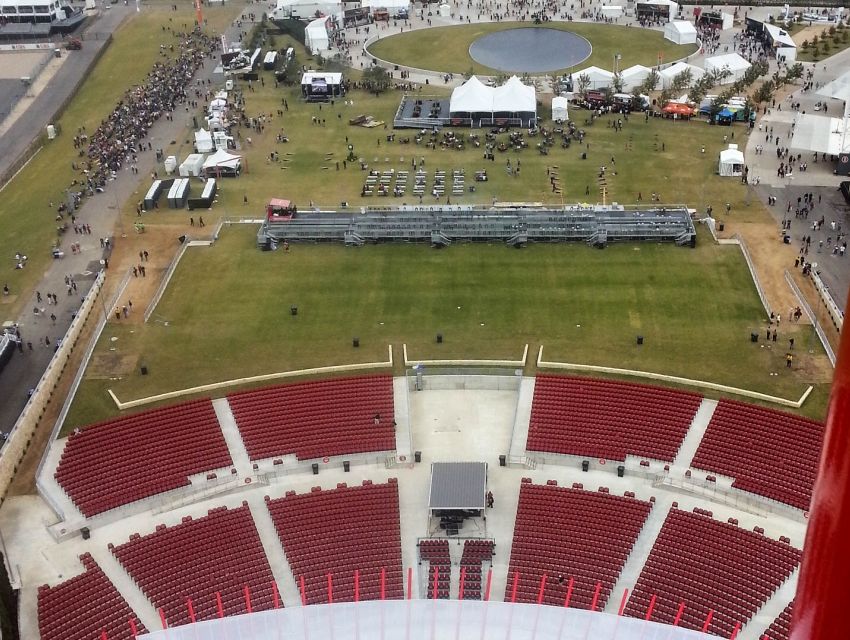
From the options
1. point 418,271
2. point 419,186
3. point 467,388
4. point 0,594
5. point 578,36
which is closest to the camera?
point 0,594

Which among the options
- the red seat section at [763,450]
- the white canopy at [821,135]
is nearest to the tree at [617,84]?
the white canopy at [821,135]

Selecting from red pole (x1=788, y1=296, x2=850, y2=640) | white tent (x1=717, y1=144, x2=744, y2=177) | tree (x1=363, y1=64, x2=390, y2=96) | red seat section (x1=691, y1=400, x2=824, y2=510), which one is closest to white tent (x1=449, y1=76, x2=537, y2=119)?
tree (x1=363, y1=64, x2=390, y2=96)

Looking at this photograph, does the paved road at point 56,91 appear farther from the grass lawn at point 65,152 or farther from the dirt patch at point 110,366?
the dirt patch at point 110,366

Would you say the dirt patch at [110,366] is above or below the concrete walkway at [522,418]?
above

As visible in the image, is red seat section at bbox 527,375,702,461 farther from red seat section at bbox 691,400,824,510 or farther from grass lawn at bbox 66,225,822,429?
grass lawn at bbox 66,225,822,429

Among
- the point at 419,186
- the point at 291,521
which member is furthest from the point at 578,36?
the point at 291,521

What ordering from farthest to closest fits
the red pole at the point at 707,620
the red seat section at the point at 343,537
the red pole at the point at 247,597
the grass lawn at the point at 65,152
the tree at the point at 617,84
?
1. the tree at the point at 617,84
2. the grass lawn at the point at 65,152
3. the red seat section at the point at 343,537
4. the red pole at the point at 247,597
5. the red pole at the point at 707,620

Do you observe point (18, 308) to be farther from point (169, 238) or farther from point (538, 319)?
point (538, 319)
